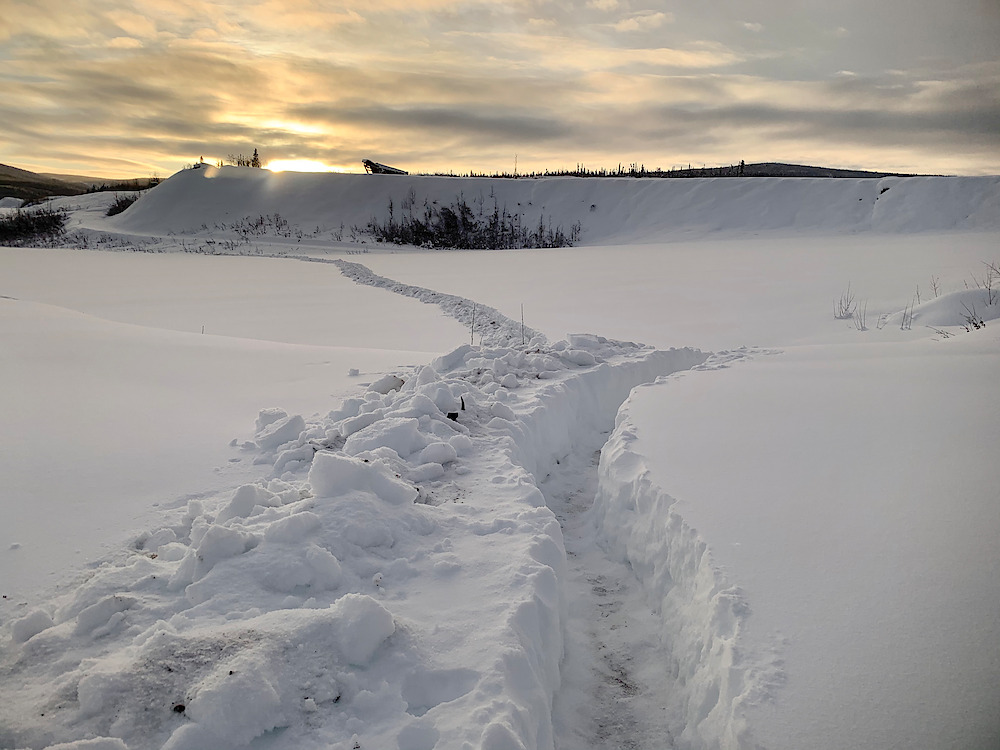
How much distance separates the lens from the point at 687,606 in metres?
2.95

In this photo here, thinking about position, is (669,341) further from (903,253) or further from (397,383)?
(903,253)

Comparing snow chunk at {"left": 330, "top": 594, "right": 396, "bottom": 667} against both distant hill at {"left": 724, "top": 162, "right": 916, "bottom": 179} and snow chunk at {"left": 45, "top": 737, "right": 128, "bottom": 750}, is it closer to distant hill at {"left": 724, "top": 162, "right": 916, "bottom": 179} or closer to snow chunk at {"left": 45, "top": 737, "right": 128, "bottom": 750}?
snow chunk at {"left": 45, "top": 737, "right": 128, "bottom": 750}

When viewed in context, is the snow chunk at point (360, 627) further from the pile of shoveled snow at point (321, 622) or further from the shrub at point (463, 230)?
the shrub at point (463, 230)

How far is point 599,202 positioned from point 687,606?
37078 mm

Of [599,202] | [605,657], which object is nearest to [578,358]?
[605,657]

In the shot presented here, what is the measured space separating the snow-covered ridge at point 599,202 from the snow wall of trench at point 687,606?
27.4 metres

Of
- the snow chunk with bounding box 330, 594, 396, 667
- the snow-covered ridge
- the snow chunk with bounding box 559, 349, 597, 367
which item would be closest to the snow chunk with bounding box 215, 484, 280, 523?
the snow chunk with bounding box 330, 594, 396, 667

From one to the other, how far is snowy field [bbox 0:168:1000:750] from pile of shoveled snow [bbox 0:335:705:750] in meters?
0.01

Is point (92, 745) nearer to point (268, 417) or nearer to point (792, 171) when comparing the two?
point (268, 417)

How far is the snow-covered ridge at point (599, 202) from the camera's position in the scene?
2708 centimetres

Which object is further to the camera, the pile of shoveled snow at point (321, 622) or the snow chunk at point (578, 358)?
the snow chunk at point (578, 358)

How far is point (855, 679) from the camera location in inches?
79.4

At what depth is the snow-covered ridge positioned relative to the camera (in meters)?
27.1

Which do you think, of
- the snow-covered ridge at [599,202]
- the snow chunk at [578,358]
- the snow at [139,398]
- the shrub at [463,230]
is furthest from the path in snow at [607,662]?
the shrub at [463,230]
